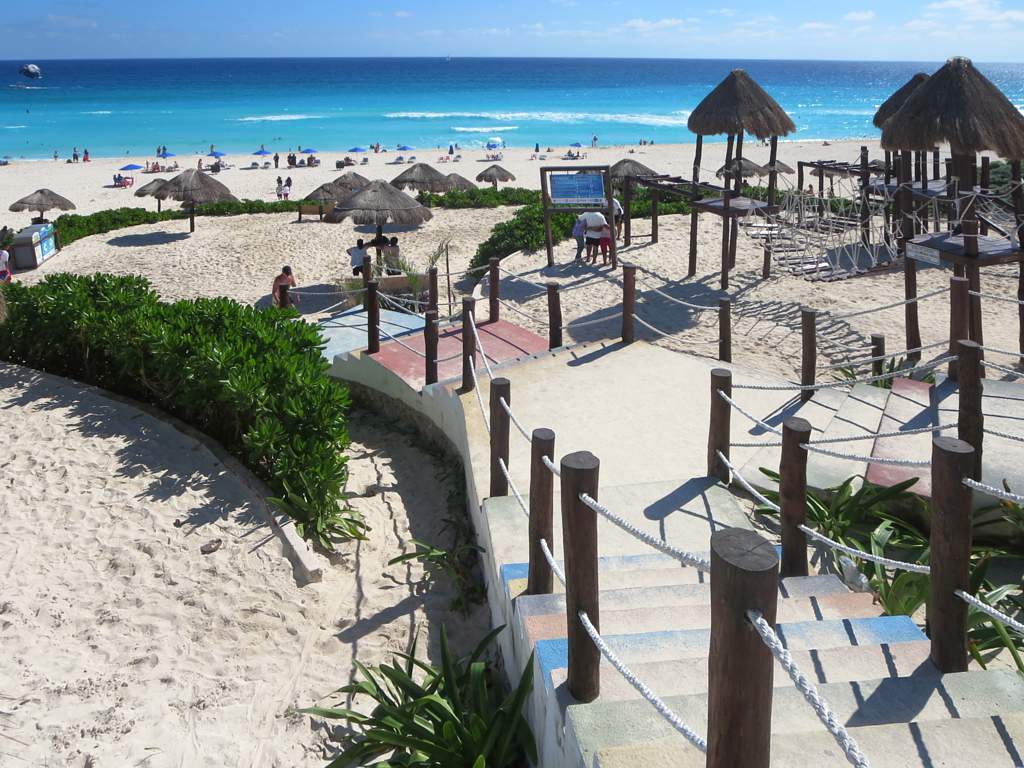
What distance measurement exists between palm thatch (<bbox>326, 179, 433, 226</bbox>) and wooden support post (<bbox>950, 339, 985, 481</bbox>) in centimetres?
1371

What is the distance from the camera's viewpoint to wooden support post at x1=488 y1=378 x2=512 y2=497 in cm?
553

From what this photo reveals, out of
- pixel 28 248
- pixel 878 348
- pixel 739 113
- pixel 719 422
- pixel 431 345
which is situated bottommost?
pixel 878 348

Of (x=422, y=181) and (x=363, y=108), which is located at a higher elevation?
(x=363, y=108)

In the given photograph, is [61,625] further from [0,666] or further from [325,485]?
[325,485]

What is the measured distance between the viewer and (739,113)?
15844 mm

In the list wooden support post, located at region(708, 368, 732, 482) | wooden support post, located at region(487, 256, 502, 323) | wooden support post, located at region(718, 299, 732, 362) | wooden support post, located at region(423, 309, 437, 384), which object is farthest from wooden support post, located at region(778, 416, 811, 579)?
wooden support post, located at region(487, 256, 502, 323)

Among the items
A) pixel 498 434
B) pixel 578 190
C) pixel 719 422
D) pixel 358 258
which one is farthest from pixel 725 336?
pixel 358 258

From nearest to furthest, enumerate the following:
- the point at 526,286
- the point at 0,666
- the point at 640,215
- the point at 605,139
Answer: the point at 0,666, the point at 526,286, the point at 640,215, the point at 605,139

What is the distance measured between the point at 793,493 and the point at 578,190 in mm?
13292

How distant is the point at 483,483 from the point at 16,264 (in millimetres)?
16753

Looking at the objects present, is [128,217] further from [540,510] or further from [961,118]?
[540,510]

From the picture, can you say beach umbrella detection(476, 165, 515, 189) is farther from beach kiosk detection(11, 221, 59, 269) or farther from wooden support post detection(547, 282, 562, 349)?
wooden support post detection(547, 282, 562, 349)

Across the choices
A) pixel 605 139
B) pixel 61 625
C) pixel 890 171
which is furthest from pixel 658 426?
pixel 605 139

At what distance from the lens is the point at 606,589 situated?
181 inches
